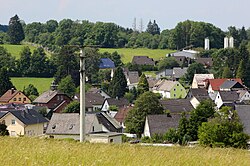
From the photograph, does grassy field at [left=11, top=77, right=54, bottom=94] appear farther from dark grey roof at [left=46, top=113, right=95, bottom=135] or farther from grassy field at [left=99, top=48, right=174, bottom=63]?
dark grey roof at [left=46, top=113, right=95, bottom=135]

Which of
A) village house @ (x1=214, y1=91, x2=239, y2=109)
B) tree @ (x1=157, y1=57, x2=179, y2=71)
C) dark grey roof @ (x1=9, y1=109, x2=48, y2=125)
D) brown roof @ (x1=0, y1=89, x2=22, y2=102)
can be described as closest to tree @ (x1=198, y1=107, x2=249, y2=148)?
dark grey roof @ (x1=9, y1=109, x2=48, y2=125)

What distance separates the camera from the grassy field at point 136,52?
80625mm

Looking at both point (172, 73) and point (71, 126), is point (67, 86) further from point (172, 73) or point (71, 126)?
point (71, 126)

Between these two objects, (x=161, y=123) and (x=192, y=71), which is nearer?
(x=161, y=123)

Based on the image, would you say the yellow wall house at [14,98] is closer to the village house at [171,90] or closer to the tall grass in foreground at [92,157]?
the village house at [171,90]

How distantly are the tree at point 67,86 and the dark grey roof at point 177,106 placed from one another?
41.6 feet

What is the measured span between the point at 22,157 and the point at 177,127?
24.1m

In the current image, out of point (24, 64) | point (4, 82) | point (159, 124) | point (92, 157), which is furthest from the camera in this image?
point (24, 64)

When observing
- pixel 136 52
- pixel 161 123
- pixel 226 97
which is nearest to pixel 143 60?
pixel 136 52

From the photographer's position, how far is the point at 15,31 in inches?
3487

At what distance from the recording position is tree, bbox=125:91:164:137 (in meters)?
33.6

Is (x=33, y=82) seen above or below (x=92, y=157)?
below

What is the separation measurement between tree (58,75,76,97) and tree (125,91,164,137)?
17.3 metres

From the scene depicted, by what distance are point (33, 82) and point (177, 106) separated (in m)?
20.7
